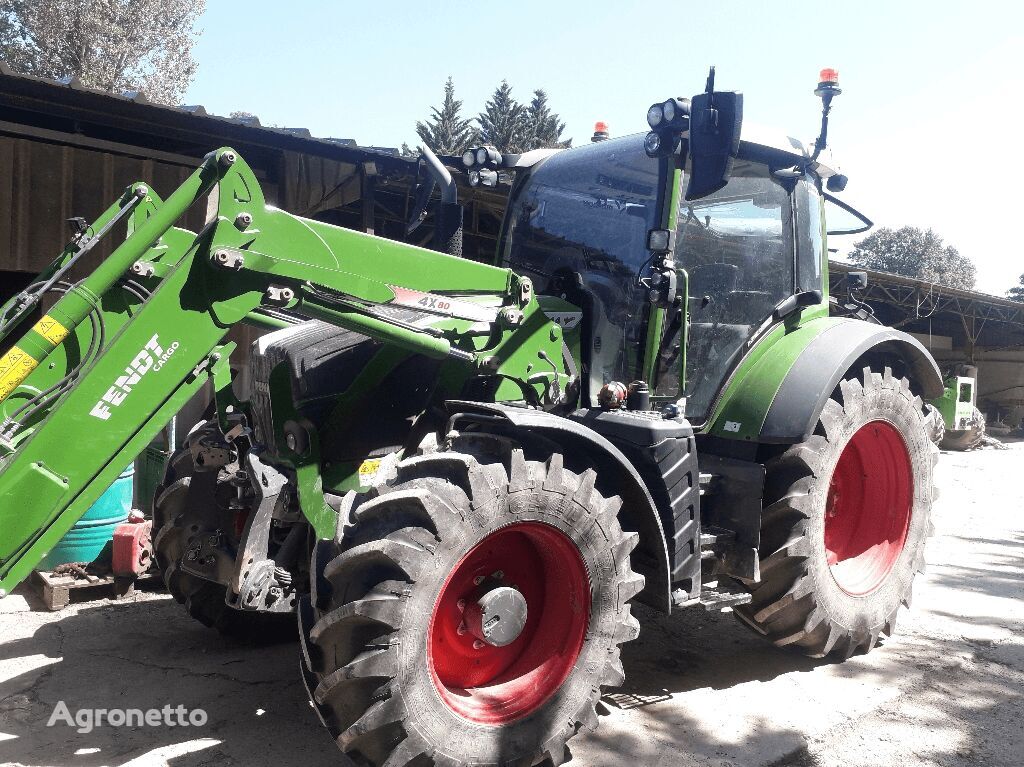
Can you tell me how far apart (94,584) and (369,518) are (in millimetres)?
3250

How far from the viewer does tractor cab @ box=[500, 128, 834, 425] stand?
4.01m

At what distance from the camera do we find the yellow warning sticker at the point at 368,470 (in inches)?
154

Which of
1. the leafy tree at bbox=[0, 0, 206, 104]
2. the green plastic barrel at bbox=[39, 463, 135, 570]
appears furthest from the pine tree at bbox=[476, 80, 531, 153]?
the green plastic barrel at bbox=[39, 463, 135, 570]

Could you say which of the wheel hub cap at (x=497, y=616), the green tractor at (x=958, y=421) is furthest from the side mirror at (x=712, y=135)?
the green tractor at (x=958, y=421)

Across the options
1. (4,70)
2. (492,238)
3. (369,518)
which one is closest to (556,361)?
(369,518)

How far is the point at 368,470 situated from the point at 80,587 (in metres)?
2.47

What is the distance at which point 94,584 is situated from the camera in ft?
17.0

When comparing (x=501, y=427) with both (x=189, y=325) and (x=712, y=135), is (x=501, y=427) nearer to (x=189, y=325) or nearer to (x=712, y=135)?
(x=189, y=325)

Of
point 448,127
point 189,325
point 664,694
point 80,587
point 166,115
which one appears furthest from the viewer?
point 448,127

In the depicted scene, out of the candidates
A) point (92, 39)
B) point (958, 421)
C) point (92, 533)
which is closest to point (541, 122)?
point (92, 39)

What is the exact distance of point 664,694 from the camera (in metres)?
3.92

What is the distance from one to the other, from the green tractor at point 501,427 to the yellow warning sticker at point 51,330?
11 mm

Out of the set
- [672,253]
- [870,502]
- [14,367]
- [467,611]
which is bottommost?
[467,611]

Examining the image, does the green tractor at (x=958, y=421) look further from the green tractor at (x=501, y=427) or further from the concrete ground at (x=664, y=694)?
the green tractor at (x=501, y=427)
